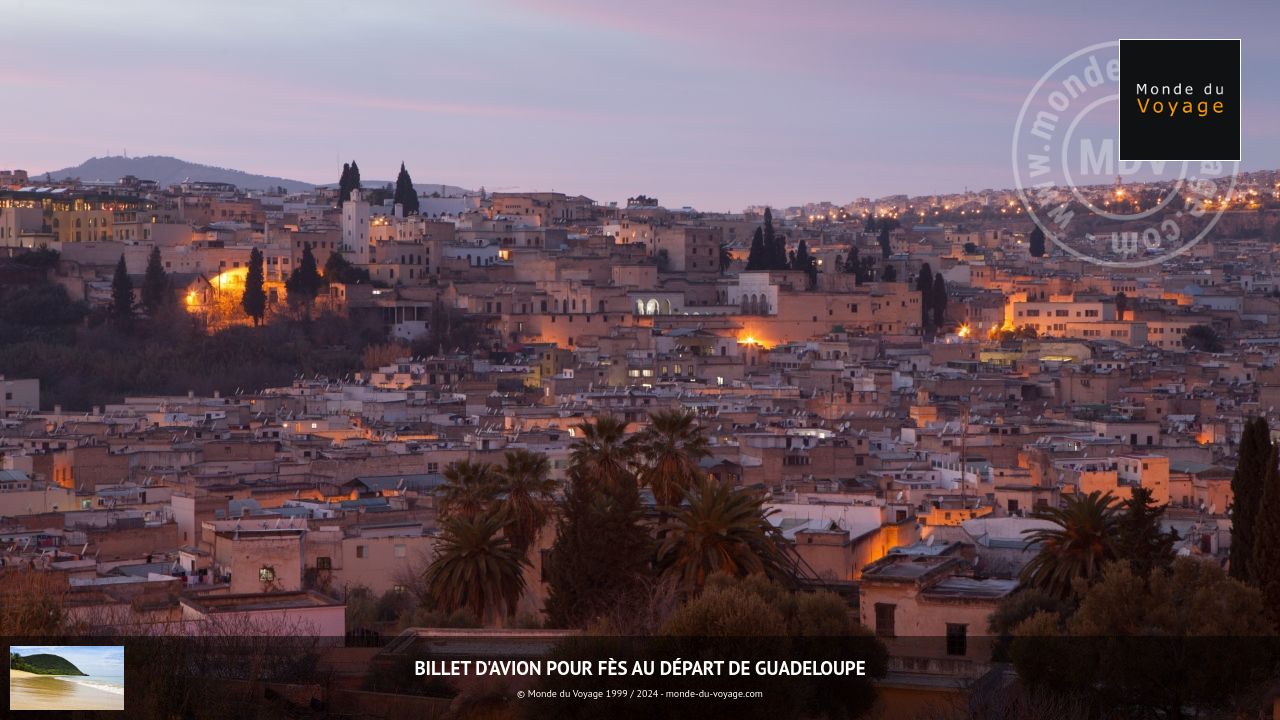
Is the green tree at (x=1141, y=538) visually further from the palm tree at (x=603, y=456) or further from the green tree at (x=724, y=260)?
the green tree at (x=724, y=260)

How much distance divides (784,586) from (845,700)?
9.86 feet

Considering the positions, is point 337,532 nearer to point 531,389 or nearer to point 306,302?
point 531,389

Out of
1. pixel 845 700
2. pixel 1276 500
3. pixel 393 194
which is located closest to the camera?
pixel 845 700

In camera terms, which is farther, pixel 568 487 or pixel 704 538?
pixel 568 487

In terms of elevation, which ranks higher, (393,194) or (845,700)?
(393,194)

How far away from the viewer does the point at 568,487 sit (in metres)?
17.6

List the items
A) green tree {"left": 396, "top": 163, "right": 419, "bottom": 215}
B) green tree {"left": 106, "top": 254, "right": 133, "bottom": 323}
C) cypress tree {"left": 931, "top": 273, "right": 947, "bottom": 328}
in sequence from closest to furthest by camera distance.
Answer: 1. green tree {"left": 106, "top": 254, "right": 133, "bottom": 323}
2. cypress tree {"left": 931, "top": 273, "right": 947, "bottom": 328}
3. green tree {"left": 396, "top": 163, "right": 419, "bottom": 215}

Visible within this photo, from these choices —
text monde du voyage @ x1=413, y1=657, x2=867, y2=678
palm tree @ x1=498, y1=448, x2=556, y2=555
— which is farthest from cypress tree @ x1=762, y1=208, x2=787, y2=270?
text monde du voyage @ x1=413, y1=657, x2=867, y2=678

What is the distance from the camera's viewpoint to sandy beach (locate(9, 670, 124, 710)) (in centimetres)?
998

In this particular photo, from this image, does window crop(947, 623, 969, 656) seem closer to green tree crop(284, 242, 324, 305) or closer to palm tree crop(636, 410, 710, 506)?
palm tree crop(636, 410, 710, 506)

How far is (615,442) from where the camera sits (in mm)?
18125

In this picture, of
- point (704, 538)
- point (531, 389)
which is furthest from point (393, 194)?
point (704, 538)

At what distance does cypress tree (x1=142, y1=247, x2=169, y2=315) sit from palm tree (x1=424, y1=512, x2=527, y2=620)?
3333 cm

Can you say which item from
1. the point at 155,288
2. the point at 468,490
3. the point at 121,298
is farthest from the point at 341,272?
the point at 468,490
